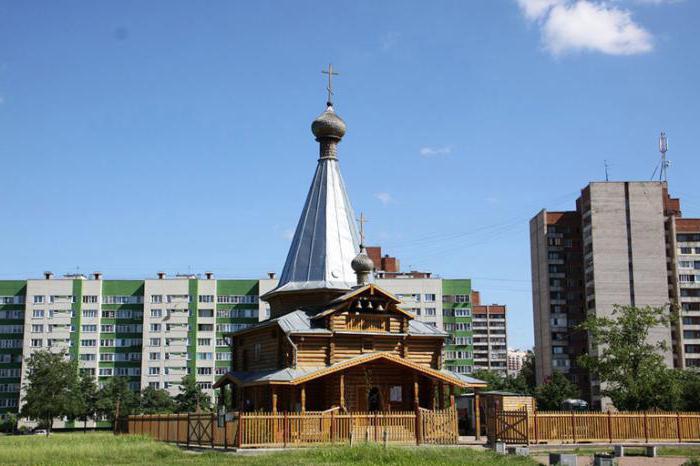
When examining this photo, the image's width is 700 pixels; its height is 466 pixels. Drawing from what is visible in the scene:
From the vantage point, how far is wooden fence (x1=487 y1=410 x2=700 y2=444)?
28.5 m

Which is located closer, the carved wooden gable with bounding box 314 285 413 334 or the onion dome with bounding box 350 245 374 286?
the carved wooden gable with bounding box 314 285 413 334

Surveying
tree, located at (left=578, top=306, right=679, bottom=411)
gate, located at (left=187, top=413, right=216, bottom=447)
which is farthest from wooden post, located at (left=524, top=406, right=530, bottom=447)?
gate, located at (left=187, top=413, right=216, bottom=447)

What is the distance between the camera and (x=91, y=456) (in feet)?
75.0

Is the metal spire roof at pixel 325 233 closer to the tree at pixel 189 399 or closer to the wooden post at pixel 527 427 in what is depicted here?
the wooden post at pixel 527 427

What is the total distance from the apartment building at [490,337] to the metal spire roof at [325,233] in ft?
388

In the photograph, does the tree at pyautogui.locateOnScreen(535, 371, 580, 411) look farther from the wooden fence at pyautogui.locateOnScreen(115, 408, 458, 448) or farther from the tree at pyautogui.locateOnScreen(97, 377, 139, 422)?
the wooden fence at pyautogui.locateOnScreen(115, 408, 458, 448)

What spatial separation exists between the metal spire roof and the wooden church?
53mm

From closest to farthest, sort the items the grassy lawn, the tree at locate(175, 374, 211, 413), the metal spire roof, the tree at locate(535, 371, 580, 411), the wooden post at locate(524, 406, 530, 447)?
the grassy lawn → the wooden post at locate(524, 406, 530, 447) → the metal spire roof → the tree at locate(535, 371, 580, 411) → the tree at locate(175, 374, 211, 413)

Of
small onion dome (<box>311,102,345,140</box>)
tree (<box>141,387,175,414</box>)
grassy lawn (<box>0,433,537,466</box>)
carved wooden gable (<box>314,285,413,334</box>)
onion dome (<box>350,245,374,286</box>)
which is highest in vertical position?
small onion dome (<box>311,102,345,140</box>)

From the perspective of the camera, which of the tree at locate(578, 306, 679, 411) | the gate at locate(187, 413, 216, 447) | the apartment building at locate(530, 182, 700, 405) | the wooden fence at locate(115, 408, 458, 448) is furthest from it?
the apartment building at locate(530, 182, 700, 405)

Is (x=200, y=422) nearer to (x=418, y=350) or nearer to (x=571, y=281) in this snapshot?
(x=418, y=350)

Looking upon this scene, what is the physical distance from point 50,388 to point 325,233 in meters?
39.3

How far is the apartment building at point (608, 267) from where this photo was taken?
279ft

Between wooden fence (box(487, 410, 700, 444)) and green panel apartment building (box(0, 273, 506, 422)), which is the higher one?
green panel apartment building (box(0, 273, 506, 422))
